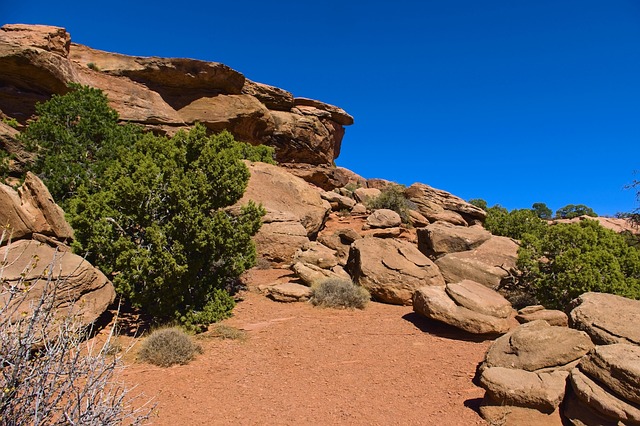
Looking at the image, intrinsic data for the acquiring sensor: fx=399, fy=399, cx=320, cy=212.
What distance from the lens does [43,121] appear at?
14.3 metres

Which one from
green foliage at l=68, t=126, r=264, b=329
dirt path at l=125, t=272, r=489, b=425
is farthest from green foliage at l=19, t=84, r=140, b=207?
dirt path at l=125, t=272, r=489, b=425

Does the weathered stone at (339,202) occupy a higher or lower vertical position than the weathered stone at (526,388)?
higher

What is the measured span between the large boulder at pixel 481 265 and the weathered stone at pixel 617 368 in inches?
239

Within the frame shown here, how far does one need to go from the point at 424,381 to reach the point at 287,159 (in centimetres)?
2643

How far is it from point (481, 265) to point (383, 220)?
9.79 metres

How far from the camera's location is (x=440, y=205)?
28.4 meters

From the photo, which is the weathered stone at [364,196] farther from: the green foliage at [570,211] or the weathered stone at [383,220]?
the green foliage at [570,211]

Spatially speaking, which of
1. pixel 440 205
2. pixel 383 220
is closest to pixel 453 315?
pixel 383 220

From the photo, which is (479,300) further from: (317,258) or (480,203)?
(480,203)

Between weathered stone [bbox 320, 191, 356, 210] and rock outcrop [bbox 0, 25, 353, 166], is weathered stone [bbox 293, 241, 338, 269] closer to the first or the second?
weathered stone [bbox 320, 191, 356, 210]

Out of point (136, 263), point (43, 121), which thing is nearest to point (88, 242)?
point (136, 263)

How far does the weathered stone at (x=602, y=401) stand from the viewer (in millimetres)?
4332

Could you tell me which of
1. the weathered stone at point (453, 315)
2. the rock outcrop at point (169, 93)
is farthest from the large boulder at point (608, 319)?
the rock outcrop at point (169, 93)

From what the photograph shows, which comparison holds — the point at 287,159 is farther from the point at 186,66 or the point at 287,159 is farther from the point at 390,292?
the point at 390,292
